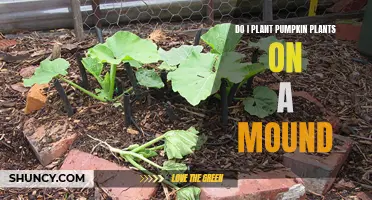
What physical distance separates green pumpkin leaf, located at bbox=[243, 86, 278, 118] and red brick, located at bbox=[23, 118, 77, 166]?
2.20 ft

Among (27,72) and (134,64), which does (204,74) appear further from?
(27,72)

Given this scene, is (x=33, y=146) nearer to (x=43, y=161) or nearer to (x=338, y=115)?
(x=43, y=161)

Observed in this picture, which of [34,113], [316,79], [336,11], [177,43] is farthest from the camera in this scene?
[336,11]

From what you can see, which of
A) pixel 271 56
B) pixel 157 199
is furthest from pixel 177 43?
pixel 157 199

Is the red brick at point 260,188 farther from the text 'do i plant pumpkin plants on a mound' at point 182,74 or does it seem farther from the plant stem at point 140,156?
the plant stem at point 140,156

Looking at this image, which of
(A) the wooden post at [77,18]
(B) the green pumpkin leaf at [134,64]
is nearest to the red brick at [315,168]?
(B) the green pumpkin leaf at [134,64]

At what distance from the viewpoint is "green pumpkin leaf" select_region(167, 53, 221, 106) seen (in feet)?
4.47

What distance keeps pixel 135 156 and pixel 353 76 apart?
1.13m

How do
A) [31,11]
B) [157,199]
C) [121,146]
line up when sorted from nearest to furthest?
[157,199] → [121,146] → [31,11]

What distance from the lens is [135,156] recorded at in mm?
1440

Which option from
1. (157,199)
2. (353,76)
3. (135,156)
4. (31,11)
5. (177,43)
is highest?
(31,11)

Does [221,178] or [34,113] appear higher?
[34,113]

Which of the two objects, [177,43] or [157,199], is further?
[177,43]

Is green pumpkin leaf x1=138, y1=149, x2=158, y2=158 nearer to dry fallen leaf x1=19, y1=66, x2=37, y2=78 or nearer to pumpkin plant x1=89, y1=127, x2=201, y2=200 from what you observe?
pumpkin plant x1=89, y1=127, x2=201, y2=200
